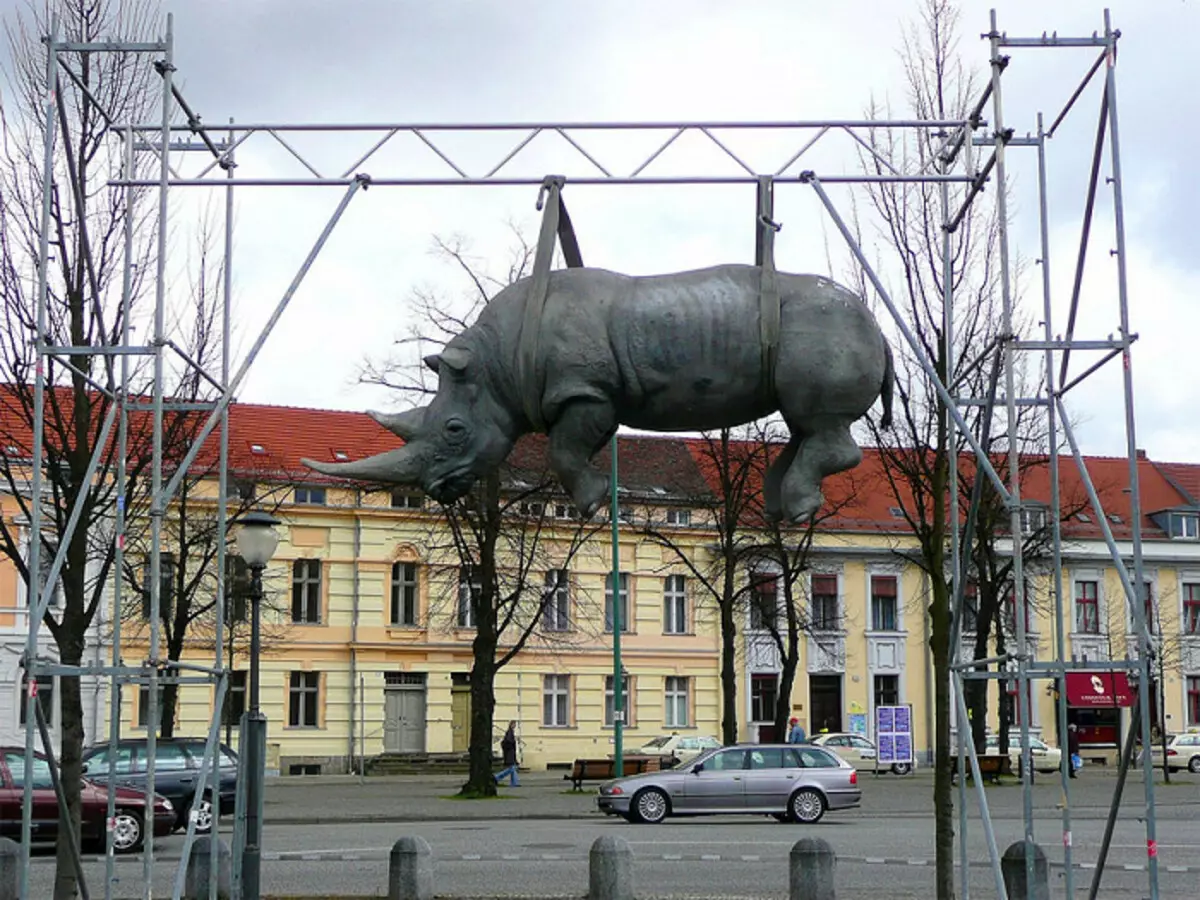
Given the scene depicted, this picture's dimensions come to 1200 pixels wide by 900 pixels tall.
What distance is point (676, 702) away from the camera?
51.8 metres

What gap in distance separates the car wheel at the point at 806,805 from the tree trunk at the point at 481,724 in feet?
25.6

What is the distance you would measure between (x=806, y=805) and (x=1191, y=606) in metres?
36.7

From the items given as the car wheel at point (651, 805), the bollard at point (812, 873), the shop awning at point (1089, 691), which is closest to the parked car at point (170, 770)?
the car wheel at point (651, 805)

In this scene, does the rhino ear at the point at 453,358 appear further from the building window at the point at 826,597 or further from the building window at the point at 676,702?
the building window at the point at 826,597

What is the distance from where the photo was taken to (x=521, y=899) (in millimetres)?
15242

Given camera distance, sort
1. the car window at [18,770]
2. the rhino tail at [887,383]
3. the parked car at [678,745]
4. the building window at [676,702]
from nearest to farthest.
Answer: the rhino tail at [887,383]
the car window at [18,770]
the parked car at [678,745]
the building window at [676,702]

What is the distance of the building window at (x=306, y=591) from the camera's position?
4775 cm

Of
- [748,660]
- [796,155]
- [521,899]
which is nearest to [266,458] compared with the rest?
[748,660]

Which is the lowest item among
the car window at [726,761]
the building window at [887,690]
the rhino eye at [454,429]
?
the car window at [726,761]

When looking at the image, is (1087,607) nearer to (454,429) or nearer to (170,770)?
(170,770)

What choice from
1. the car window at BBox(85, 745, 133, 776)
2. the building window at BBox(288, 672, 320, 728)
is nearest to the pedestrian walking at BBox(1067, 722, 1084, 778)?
the building window at BBox(288, 672, 320, 728)

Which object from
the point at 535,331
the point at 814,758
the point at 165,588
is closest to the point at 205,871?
the point at 535,331

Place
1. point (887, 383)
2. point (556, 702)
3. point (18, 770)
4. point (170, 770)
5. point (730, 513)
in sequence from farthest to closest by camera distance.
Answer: point (556, 702) < point (730, 513) < point (170, 770) < point (18, 770) < point (887, 383)

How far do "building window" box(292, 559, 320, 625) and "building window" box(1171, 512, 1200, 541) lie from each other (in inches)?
1226
